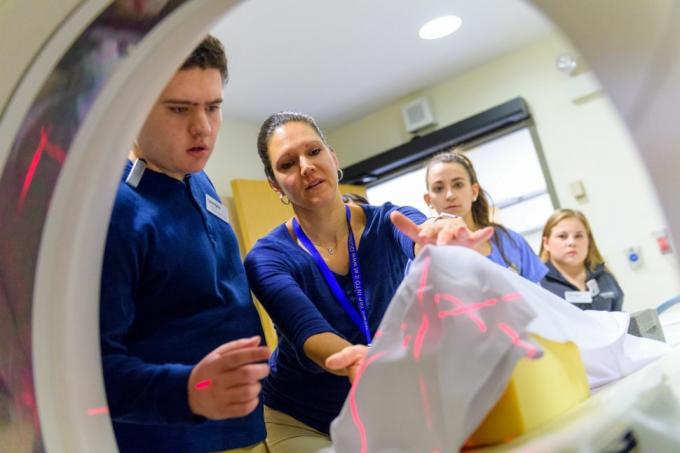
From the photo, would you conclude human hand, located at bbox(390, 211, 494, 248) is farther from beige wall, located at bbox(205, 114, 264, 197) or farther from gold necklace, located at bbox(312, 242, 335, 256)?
beige wall, located at bbox(205, 114, 264, 197)

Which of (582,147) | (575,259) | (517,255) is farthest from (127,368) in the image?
(582,147)

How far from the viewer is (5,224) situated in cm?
52

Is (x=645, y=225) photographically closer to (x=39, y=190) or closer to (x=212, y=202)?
(x=212, y=202)

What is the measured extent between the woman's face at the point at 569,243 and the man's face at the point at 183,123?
63.0 inches

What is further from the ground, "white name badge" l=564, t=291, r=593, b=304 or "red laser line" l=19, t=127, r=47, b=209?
"red laser line" l=19, t=127, r=47, b=209

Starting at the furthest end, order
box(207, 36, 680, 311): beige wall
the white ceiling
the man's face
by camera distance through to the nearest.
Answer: box(207, 36, 680, 311): beige wall
the white ceiling
the man's face

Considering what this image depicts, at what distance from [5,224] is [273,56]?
2030 millimetres

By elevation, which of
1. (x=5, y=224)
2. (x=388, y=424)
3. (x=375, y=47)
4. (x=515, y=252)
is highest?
(x=375, y=47)

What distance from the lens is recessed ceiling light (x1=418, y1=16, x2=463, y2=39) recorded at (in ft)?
8.20

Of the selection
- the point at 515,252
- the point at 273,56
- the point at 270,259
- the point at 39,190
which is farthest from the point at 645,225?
the point at 39,190

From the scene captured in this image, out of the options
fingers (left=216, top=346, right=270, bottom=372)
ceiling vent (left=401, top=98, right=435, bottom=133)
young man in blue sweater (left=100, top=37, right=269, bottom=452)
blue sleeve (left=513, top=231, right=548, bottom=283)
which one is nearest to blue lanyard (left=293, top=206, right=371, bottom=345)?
young man in blue sweater (left=100, top=37, right=269, bottom=452)

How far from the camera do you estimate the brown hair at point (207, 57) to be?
28.8 inches

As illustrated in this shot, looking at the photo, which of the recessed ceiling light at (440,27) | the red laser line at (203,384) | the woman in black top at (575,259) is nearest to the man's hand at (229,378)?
the red laser line at (203,384)

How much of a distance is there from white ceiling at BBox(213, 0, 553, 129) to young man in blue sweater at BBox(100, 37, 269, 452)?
1.42 m
